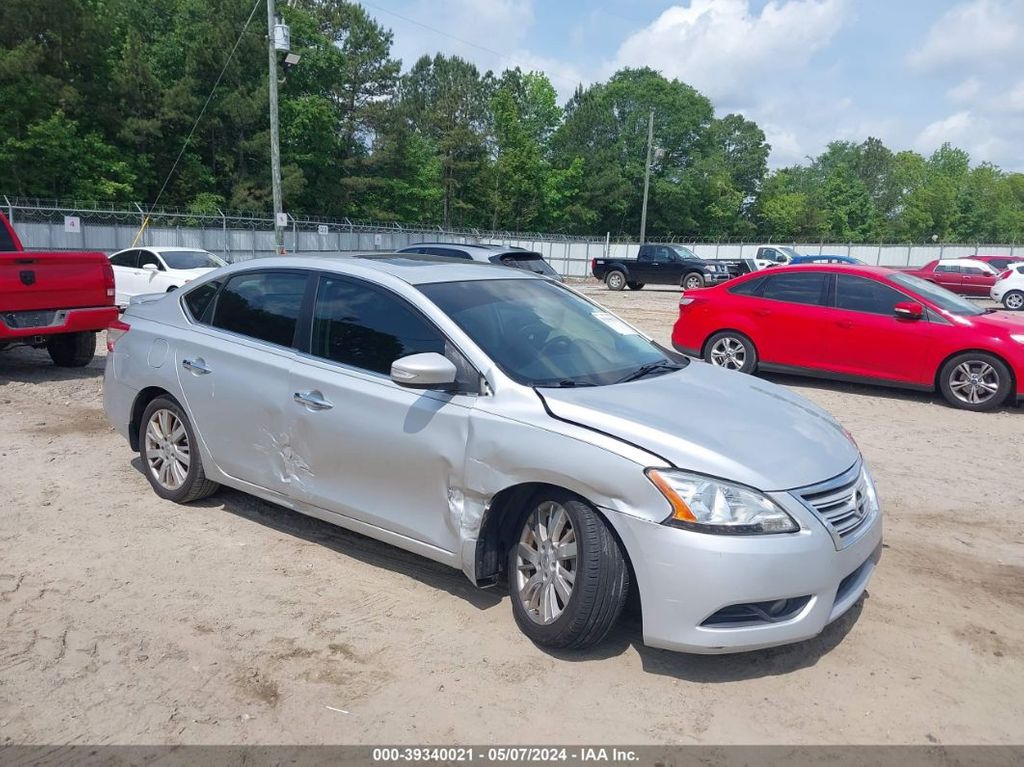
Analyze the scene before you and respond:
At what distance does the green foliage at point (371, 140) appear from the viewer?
41.9 meters

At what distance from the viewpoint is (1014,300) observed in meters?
25.4

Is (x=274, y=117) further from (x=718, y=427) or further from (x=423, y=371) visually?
(x=718, y=427)

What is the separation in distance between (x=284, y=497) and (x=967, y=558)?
13.1 ft

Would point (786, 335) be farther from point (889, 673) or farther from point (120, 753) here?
point (120, 753)

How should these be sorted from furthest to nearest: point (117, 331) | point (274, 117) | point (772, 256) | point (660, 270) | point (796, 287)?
point (772, 256) < point (660, 270) < point (274, 117) < point (796, 287) < point (117, 331)

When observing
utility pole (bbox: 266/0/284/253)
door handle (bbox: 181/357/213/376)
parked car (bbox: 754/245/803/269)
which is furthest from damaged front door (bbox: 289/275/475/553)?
parked car (bbox: 754/245/803/269)

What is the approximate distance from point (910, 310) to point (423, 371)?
759 centimetres

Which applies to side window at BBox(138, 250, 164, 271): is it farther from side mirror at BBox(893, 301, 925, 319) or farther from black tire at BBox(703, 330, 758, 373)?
side mirror at BBox(893, 301, 925, 319)

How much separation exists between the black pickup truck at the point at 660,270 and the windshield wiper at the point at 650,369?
25.0 metres

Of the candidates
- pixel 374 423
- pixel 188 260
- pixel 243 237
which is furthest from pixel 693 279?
pixel 374 423

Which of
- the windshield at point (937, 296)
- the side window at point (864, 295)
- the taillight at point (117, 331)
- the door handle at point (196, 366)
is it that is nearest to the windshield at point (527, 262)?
the side window at point (864, 295)

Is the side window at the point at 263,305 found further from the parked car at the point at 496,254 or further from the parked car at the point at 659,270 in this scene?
the parked car at the point at 659,270

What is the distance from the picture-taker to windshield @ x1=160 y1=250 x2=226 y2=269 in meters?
16.3

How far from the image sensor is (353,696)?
3.29 metres
